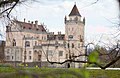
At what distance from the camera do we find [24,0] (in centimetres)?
1118

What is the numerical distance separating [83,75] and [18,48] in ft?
329

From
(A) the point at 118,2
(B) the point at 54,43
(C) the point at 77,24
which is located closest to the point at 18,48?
(B) the point at 54,43

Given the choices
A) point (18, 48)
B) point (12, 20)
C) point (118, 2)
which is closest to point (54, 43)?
point (18, 48)

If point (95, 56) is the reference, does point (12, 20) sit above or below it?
above

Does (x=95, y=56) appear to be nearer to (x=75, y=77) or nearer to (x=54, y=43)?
(x=75, y=77)

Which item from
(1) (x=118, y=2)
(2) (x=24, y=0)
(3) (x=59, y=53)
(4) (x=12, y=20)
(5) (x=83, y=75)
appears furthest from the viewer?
(3) (x=59, y=53)

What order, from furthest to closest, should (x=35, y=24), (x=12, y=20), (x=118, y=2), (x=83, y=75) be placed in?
(x=35, y=24) → (x=12, y=20) → (x=118, y=2) → (x=83, y=75)

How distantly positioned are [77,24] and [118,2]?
100676 millimetres

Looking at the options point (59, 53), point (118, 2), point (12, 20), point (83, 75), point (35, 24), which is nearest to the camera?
point (83, 75)

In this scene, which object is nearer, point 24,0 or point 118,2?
point 118,2

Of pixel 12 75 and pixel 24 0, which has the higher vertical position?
pixel 24 0

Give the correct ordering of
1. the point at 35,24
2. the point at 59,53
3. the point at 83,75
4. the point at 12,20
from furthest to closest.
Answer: the point at 35,24 → the point at 59,53 → the point at 12,20 → the point at 83,75

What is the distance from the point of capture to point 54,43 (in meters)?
101

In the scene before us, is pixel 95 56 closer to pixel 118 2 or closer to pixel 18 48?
pixel 118 2
